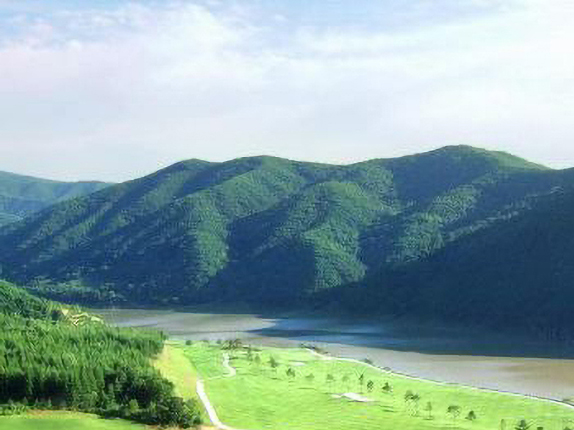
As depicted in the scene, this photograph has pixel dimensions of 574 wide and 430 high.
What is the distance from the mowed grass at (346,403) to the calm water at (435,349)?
34.9ft

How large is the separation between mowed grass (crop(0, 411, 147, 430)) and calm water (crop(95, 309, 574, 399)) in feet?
170

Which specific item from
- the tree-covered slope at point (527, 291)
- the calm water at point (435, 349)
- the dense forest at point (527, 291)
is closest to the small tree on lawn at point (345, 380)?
the calm water at point (435, 349)

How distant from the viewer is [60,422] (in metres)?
65.2

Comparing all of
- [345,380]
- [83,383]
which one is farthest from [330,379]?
[83,383]

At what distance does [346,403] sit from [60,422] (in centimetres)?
2938

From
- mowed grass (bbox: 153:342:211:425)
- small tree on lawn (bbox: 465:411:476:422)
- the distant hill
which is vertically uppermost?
the distant hill

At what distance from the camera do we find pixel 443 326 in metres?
183

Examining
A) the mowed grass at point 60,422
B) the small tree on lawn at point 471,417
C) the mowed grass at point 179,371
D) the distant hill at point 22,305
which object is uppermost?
the distant hill at point 22,305

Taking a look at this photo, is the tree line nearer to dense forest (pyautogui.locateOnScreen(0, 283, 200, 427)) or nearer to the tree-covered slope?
dense forest (pyautogui.locateOnScreen(0, 283, 200, 427))

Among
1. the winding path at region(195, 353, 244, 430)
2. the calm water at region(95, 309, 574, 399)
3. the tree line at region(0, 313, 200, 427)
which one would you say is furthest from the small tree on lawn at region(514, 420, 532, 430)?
the tree line at region(0, 313, 200, 427)

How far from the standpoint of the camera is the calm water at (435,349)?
108 m

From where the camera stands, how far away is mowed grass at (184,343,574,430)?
7338cm

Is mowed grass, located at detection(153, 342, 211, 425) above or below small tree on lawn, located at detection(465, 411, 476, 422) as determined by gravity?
above

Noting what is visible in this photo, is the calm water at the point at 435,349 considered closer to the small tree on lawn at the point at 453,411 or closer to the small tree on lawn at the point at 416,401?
the small tree on lawn at the point at 416,401
